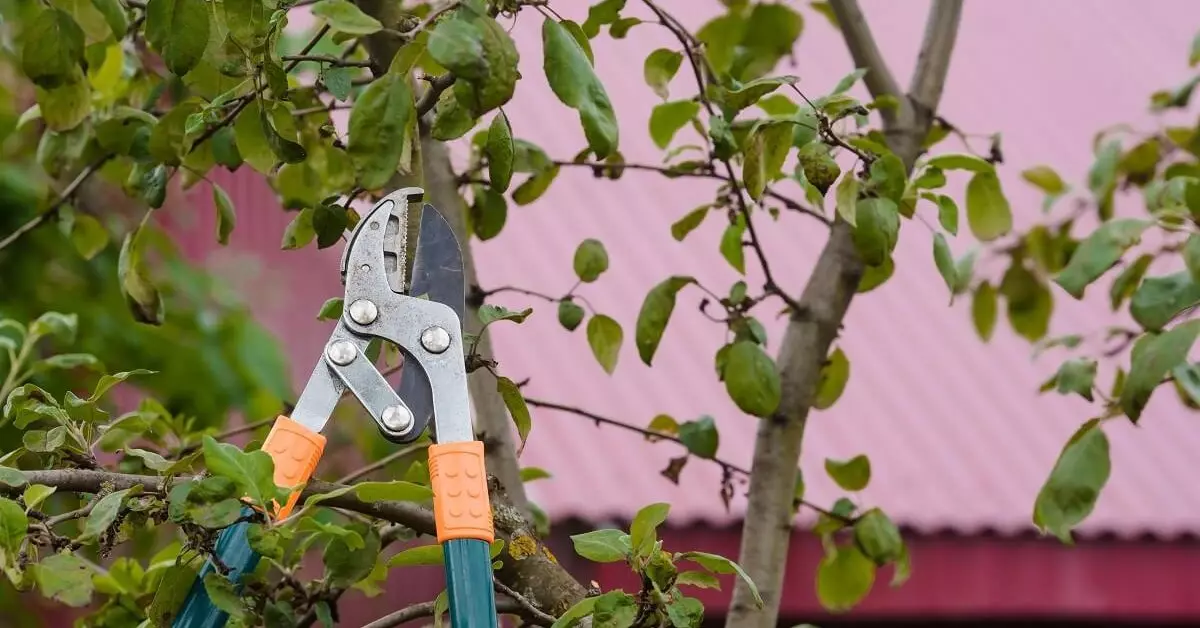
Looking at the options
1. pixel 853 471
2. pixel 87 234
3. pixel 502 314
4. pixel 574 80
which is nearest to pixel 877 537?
pixel 853 471

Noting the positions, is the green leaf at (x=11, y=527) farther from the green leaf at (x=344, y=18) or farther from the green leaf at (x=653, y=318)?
the green leaf at (x=653, y=318)

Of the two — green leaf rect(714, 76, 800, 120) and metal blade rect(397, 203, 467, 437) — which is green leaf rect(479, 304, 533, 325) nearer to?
metal blade rect(397, 203, 467, 437)

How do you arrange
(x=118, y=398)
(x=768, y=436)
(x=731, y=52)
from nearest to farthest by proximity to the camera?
(x=768, y=436) → (x=731, y=52) → (x=118, y=398)

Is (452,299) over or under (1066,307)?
under

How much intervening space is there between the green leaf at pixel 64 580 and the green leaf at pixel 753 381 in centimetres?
46

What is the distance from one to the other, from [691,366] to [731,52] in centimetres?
145

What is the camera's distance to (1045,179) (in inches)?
64.6

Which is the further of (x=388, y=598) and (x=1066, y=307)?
(x=388, y=598)

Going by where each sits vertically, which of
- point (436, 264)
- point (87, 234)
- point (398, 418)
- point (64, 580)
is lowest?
point (64, 580)

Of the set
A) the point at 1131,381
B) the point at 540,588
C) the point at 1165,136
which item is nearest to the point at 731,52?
the point at 1131,381

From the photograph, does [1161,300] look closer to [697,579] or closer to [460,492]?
[697,579]

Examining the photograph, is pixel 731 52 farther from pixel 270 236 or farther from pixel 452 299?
pixel 270 236

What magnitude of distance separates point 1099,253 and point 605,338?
1.25 ft

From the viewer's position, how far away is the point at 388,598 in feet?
10.0
